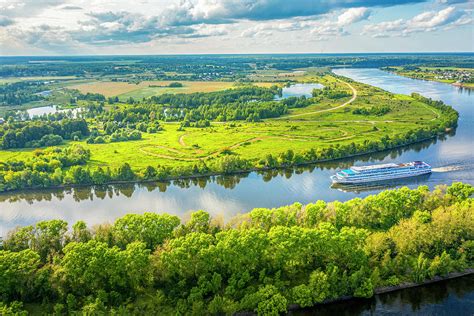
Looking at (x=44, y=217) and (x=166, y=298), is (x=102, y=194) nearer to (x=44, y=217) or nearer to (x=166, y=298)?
(x=44, y=217)

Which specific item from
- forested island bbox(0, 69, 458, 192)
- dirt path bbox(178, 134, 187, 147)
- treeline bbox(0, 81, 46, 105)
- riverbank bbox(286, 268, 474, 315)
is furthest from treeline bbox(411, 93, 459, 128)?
treeline bbox(0, 81, 46, 105)

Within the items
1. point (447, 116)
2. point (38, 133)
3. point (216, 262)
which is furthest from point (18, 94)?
point (447, 116)

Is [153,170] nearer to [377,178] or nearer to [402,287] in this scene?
[377,178]

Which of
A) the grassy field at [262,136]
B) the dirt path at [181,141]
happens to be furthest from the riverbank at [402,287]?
the dirt path at [181,141]

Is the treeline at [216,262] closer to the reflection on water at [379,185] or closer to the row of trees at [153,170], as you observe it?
the reflection on water at [379,185]

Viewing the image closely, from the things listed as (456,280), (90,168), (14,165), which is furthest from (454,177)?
(14,165)

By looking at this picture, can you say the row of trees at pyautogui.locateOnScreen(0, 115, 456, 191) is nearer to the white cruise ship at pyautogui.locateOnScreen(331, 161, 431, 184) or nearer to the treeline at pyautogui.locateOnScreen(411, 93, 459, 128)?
the white cruise ship at pyautogui.locateOnScreen(331, 161, 431, 184)

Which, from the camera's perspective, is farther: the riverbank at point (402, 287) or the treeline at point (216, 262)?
the riverbank at point (402, 287)
